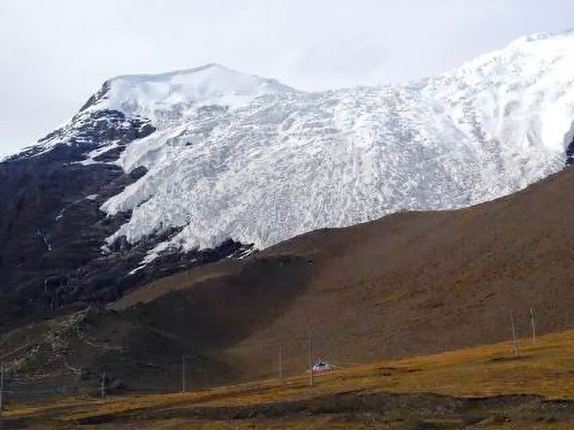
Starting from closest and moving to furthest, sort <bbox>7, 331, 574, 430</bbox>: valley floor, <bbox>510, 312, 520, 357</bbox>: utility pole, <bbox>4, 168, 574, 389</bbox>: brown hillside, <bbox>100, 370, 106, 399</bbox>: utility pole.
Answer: <bbox>7, 331, 574, 430</bbox>: valley floor
<bbox>510, 312, 520, 357</bbox>: utility pole
<bbox>100, 370, 106, 399</bbox>: utility pole
<bbox>4, 168, 574, 389</bbox>: brown hillside

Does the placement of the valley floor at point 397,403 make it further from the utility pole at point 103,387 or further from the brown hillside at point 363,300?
the brown hillside at point 363,300

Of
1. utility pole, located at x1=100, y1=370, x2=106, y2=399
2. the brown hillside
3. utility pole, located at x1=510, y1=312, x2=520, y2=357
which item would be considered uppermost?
the brown hillside

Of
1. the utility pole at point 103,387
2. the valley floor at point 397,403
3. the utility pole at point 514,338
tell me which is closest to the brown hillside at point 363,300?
the utility pole at point 514,338

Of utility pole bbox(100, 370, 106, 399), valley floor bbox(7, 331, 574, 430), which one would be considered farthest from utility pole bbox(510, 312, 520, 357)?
utility pole bbox(100, 370, 106, 399)

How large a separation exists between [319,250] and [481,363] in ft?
313

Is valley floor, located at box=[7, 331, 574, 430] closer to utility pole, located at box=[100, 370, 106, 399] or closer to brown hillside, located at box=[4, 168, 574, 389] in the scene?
utility pole, located at box=[100, 370, 106, 399]

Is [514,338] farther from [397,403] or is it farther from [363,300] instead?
[363,300]

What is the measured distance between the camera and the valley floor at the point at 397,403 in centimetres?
4150

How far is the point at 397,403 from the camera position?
4978 cm

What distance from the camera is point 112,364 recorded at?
4343 inches

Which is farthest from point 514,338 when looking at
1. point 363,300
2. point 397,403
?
point 363,300

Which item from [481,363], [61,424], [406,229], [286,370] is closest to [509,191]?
[406,229]

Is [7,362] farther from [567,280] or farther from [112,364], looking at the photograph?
[567,280]

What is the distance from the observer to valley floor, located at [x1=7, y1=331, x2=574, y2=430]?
41.5 m
